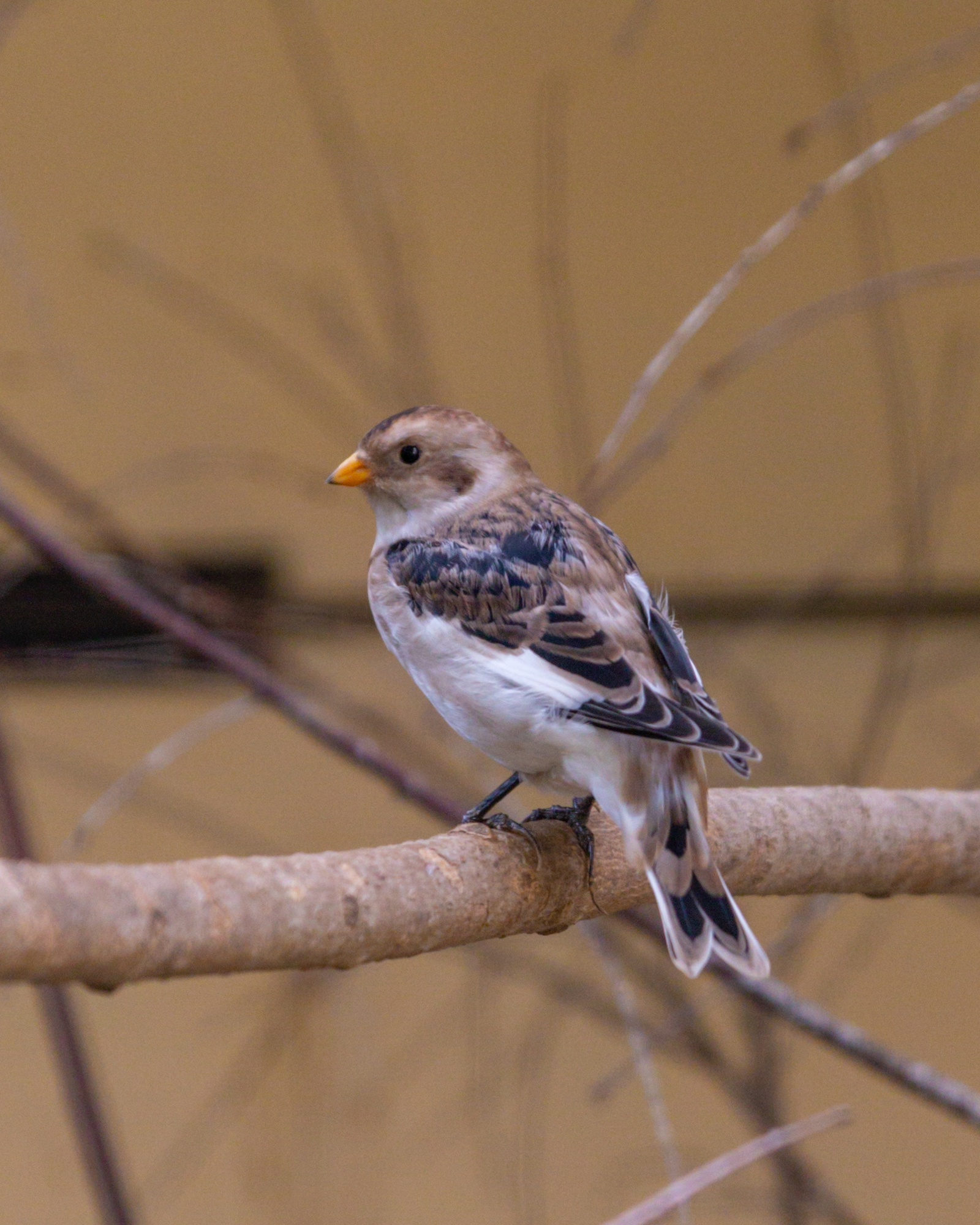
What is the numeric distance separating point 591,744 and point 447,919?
27cm

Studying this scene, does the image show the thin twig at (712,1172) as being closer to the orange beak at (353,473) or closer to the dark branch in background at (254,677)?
the dark branch in background at (254,677)

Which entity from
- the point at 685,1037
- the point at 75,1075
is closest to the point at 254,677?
the point at 75,1075

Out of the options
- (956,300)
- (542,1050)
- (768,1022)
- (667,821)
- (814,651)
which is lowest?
(542,1050)

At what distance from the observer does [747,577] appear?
2672mm

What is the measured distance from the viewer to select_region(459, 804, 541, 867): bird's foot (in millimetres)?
1037

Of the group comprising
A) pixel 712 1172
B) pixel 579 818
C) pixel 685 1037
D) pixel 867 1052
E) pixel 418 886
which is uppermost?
pixel 418 886

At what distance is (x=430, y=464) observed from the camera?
53.3 inches

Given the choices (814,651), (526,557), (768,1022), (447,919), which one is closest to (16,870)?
(447,919)

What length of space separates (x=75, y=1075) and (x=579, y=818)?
49 centimetres

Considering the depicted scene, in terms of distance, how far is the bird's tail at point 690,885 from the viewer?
0.97 m

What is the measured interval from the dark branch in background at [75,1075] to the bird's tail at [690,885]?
16.9 inches

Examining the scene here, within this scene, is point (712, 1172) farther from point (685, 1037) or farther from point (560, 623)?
point (685, 1037)

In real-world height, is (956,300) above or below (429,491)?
below

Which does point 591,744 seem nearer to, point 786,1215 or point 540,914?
point 540,914
